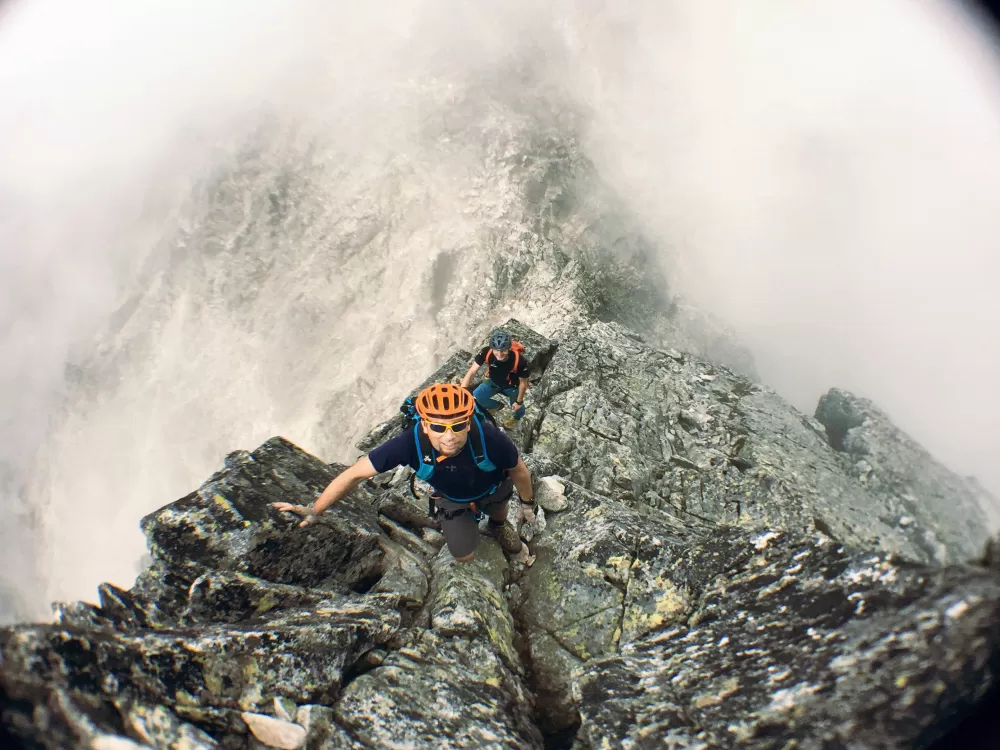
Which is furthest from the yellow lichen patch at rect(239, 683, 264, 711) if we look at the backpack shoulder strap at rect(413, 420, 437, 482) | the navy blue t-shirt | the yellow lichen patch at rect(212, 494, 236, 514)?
the yellow lichen patch at rect(212, 494, 236, 514)

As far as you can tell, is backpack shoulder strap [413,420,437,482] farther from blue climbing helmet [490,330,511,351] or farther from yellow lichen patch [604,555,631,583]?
blue climbing helmet [490,330,511,351]

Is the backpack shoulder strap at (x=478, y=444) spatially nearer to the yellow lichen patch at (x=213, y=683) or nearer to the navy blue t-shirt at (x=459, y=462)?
the navy blue t-shirt at (x=459, y=462)

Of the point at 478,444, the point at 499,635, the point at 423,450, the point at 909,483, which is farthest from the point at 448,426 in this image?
the point at 909,483

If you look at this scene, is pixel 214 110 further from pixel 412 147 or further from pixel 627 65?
pixel 627 65

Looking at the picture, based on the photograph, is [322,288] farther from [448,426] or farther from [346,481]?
[448,426]

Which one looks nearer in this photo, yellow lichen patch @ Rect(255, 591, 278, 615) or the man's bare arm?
the man's bare arm

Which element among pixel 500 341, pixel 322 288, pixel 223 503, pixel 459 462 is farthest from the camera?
pixel 322 288

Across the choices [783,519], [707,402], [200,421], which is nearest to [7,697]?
[783,519]

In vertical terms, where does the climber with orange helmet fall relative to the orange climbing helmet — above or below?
below
